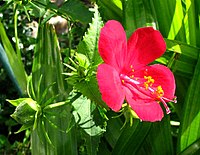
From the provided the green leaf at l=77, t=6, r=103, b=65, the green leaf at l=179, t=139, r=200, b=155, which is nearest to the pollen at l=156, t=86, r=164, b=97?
the green leaf at l=77, t=6, r=103, b=65

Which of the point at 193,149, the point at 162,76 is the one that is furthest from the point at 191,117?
the point at 162,76

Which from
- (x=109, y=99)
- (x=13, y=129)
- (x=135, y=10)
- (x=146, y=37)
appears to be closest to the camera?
(x=109, y=99)

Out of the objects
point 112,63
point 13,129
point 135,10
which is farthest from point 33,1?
point 13,129

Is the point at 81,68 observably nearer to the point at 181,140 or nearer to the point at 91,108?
the point at 91,108

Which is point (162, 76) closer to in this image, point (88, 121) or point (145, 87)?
point (145, 87)

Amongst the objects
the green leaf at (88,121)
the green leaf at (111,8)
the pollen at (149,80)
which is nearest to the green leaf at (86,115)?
the green leaf at (88,121)

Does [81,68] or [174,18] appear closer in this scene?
[81,68]
